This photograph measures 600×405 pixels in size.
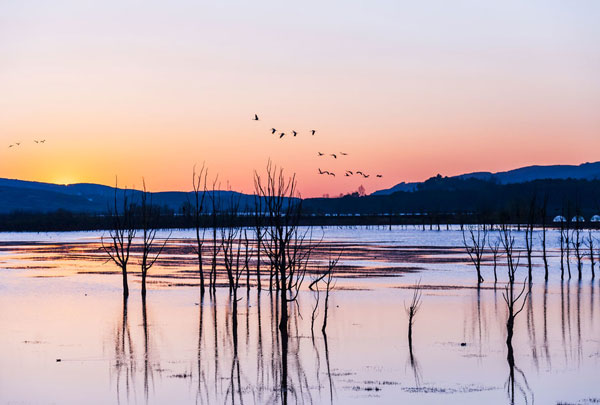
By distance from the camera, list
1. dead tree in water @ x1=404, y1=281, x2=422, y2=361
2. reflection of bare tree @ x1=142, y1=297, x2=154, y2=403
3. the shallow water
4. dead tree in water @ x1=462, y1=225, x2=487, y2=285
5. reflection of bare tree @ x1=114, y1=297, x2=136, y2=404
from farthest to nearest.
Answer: dead tree in water @ x1=462, y1=225, x2=487, y2=285 < dead tree in water @ x1=404, y1=281, x2=422, y2=361 < reflection of bare tree @ x1=114, y1=297, x2=136, y2=404 < reflection of bare tree @ x1=142, y1=297, x2=154, y2=403 < the shallow water

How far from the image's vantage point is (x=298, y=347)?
20797 millimetres

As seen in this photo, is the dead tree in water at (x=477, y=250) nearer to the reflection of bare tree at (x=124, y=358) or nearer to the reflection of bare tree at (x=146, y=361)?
the reflection of bare tree at (x=146, y=361)

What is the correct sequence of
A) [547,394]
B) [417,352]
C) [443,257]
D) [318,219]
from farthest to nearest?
1. [318,219]
2. [443,257]
3. [417,352]
4. [547,394]

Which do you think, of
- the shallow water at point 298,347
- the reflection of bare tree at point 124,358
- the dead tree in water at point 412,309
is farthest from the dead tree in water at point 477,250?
the reflection of bare tree at point 124,358

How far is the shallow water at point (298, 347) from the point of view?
16281mm

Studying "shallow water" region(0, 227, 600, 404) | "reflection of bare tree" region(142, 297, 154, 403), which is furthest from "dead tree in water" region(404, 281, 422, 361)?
"reflection of bare tree" region(142, 297, 154, 403)

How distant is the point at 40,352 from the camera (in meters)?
20.3

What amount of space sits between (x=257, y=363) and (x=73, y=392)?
435 cm

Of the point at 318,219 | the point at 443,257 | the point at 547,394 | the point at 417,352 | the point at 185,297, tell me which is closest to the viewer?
the point at 547,394

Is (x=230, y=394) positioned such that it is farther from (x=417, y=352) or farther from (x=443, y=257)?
(x=443, y=257)

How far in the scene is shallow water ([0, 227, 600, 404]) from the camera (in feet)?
53.4

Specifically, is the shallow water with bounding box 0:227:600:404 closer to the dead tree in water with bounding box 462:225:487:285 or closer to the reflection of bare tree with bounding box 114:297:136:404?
the reflection of bare tree with bounding box 114:297:136:404

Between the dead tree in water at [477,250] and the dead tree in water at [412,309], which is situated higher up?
the dead tree in water at [477,250]

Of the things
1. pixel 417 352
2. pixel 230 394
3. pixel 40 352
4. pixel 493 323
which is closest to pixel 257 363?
pixel 230 394
